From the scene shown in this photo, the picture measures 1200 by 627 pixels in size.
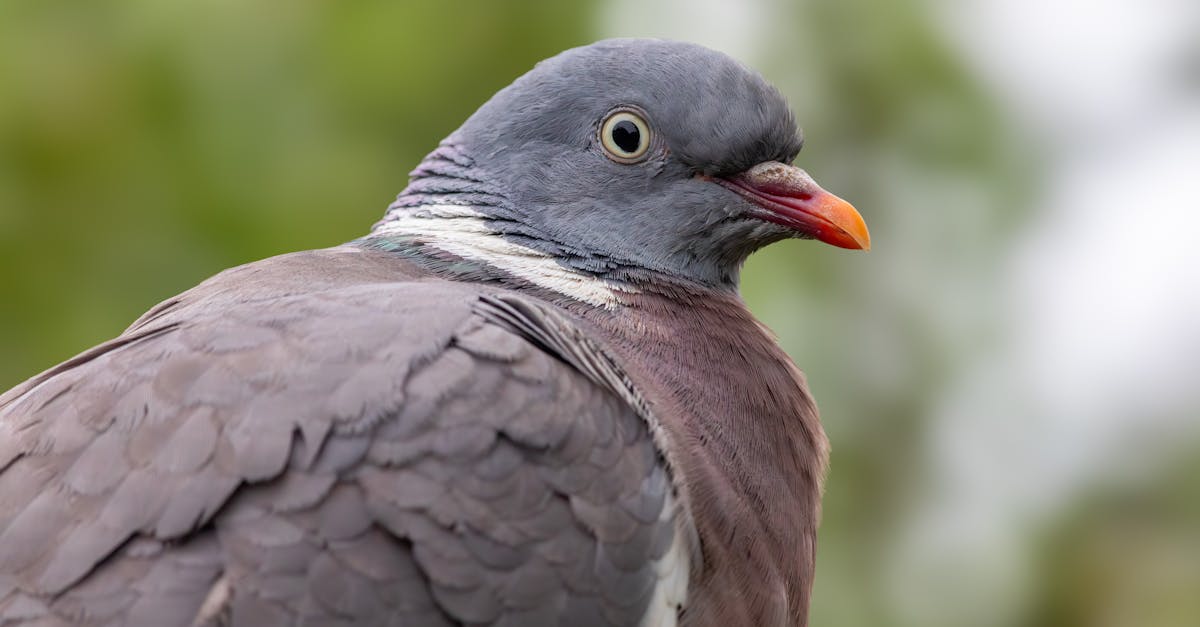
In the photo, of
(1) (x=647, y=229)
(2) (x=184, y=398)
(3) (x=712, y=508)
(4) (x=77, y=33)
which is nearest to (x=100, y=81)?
(4) (x=77, y=33)

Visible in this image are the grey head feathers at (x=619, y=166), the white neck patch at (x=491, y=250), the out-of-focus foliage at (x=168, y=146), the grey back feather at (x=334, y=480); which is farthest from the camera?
the out-of-focus foliage at (x=168, y=146)

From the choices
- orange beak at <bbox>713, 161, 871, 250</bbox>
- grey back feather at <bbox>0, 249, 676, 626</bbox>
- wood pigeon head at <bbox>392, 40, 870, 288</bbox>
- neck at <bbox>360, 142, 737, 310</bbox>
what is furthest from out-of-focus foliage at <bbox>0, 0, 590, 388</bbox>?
grey back feather at <bbox>0, 249, 676, 626</bbox>

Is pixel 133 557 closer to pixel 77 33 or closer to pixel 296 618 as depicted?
pixel 296 618

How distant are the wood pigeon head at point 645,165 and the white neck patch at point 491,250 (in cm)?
4

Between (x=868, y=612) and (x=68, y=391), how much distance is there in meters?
3.94

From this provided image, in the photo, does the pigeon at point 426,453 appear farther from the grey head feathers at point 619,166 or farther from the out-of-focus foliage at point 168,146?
the out-of-focus foliage at point 168,146

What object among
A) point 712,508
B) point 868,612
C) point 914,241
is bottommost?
point 868,612

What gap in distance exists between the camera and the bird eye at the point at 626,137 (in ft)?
12.5

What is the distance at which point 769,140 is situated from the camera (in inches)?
153

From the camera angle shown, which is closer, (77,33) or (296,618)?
(296,618)

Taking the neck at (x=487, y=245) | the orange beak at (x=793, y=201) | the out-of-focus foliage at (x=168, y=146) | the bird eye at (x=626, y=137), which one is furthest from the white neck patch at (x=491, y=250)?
the out-of-focus foliage at (x=168, y=146)

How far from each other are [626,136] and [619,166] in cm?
8

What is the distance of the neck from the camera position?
3.59 metres

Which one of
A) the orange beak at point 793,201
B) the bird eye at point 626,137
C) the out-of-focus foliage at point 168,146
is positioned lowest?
the out-of-focus foliage at point 168,146
